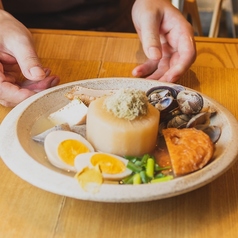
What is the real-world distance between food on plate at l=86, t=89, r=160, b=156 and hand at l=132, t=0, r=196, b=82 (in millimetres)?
347

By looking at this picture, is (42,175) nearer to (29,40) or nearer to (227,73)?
(29,40)

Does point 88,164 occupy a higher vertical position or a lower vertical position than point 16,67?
higher

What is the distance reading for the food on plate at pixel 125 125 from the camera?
0.93m

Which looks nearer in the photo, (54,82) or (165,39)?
(54,82)

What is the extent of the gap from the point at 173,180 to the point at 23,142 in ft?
1.11

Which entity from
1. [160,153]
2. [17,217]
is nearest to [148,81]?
[160,153]

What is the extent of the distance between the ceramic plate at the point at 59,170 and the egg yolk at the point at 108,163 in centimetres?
6

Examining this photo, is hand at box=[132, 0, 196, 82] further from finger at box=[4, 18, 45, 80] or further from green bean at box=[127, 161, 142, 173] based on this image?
green bean at box=[127, 161, 142, 173]

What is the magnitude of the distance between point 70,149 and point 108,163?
0.33 ft

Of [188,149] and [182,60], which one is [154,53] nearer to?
[182,60]

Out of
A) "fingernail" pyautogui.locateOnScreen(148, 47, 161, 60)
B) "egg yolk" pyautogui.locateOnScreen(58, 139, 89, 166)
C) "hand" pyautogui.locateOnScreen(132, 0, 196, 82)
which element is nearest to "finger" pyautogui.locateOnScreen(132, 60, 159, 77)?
"hand" pyautogui.locateOnScreen(132, 0, 196, 82)

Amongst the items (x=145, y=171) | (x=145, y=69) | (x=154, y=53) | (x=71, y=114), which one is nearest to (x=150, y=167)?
(x=145, y=171)

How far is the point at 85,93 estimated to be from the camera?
1159mm

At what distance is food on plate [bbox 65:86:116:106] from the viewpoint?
1.13 metres
